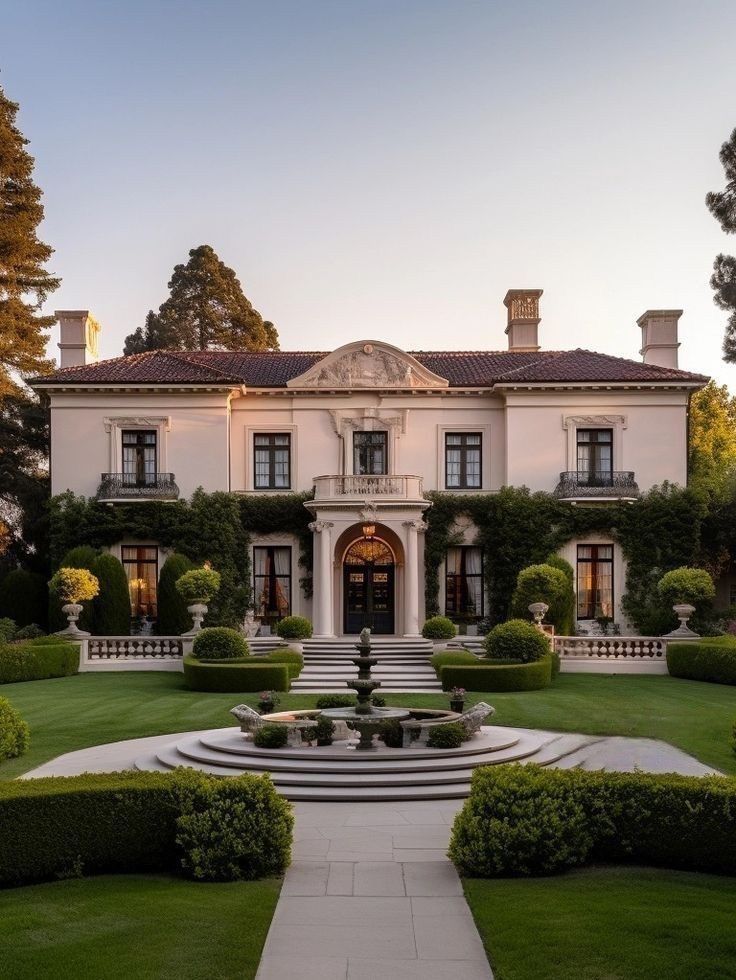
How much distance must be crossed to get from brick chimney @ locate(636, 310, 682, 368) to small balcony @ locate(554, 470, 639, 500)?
5019 mm

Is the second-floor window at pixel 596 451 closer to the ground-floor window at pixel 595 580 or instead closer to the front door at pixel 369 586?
the ground-floor window at pixel 595 580

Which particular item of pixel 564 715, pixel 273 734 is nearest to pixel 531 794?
pixel 273 734

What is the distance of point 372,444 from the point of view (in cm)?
3472

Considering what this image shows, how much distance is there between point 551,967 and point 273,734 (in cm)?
865

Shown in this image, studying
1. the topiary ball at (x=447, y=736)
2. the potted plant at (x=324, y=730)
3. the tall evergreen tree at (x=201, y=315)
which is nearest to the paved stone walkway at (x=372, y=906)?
the topiary ball at (x=447, y=736)

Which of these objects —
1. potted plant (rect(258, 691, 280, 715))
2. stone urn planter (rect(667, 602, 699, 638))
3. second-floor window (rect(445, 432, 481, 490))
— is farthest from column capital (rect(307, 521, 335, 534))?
potted plant (rect(258, 691, 280, 715))

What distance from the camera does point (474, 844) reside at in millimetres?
10227

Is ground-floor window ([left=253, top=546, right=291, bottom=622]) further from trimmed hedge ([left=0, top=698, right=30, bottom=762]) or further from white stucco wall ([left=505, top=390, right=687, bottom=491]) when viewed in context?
trimmed hedge ([left=0, top=698, right=30, bottom=762])

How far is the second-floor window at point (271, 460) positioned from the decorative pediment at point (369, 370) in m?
1.95

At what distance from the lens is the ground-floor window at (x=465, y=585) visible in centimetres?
3419

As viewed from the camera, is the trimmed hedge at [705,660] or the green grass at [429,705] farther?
the trimmed hedge at [705,660]

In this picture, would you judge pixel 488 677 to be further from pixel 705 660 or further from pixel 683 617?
pixel 683 617

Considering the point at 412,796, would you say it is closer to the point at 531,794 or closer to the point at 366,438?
the point at 531,794

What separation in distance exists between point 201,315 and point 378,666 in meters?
29.4
